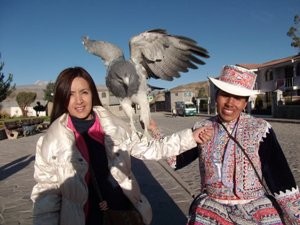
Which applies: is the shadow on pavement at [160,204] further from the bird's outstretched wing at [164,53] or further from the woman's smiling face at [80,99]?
the woman's smiling face at [80,99]

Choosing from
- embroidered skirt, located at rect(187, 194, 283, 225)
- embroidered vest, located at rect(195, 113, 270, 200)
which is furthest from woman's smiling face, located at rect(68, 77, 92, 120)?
embroidered skirt, located at rect(187, 194, 283, 225)

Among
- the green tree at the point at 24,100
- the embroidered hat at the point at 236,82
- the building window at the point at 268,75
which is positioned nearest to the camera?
the embroidered hat at the point at 236,82

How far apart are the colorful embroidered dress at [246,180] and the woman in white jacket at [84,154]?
187 mm

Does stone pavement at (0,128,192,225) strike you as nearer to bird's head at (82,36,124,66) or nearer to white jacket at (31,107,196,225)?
bird's head at (82,36,124,66)

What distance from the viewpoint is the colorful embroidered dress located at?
2357 millimetres

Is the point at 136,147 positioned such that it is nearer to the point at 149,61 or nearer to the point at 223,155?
the point at 223,155

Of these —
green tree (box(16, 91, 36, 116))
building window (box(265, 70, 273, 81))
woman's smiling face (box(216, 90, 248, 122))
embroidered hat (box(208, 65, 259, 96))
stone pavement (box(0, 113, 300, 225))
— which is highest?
building window (box(265, 70, 273, 81))

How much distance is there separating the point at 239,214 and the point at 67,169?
1.06 m

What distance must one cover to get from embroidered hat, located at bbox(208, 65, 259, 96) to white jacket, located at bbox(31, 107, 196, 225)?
374 millimetres

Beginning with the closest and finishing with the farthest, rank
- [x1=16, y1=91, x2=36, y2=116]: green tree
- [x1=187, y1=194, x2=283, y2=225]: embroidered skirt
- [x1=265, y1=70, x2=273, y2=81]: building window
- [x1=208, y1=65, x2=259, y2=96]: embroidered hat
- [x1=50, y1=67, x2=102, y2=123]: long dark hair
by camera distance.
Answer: [x1=187, y1=194, x2=283, y2=225]: embroidered skirt, [x1=208, y1=65, x2=259, y2=96]: embroidered hat, [x1=50, y1=67, x2=102, y2=123]: long dark hair, [x1=265, y1=70, x2=273, y2=81]: building window, [x1=16, y1=91, x2=36, y2=116]: green tree

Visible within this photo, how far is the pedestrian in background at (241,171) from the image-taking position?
2.36m

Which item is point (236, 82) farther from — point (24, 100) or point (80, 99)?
point (24, 100)

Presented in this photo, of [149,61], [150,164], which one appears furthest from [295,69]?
[149,61]

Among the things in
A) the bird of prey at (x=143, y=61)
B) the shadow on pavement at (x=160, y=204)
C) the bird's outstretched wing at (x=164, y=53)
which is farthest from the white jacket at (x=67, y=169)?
the shadow on pavement at (x=160, y=204)
